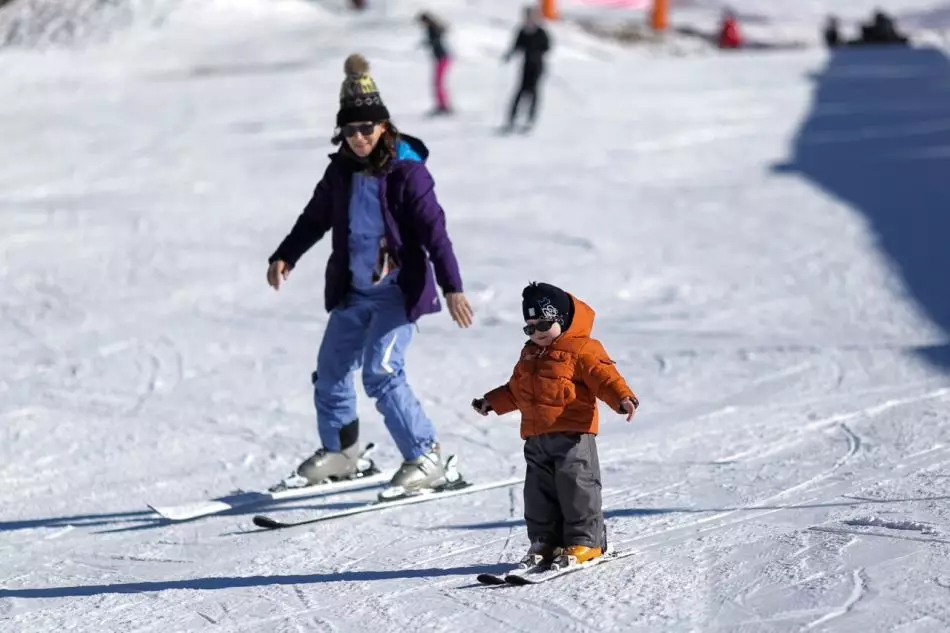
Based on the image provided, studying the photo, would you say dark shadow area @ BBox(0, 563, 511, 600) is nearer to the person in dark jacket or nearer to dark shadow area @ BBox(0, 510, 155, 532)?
dark shadow area @ BBox(0, 510, 155, 532)

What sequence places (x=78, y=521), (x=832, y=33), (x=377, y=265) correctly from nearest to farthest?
(x=377, y=265), (x=78, y=521), (x=832, y=33)

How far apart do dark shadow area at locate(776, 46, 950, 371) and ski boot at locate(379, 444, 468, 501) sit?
350 centimetres

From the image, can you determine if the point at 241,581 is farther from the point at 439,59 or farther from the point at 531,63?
the point at 439,59

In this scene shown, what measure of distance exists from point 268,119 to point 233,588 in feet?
47.4

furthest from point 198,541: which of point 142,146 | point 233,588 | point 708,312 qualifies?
point 142,146

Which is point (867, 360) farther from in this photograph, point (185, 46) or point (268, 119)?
point (185, 46)

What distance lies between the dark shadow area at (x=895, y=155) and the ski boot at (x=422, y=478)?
3498mm

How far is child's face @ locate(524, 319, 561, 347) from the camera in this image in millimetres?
4500

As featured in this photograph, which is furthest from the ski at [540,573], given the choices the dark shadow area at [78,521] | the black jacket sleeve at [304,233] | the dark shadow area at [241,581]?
the dark shadow area at [78,521]

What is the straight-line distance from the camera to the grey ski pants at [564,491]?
4.55 m

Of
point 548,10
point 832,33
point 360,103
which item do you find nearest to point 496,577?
point 360,103

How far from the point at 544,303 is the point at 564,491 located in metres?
0.60

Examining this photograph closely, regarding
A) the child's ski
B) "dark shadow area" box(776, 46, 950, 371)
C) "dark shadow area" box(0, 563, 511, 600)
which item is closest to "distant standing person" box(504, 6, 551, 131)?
"dark shadow area" box(776, 46, 950, 371)

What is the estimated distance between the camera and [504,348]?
30.5ft
